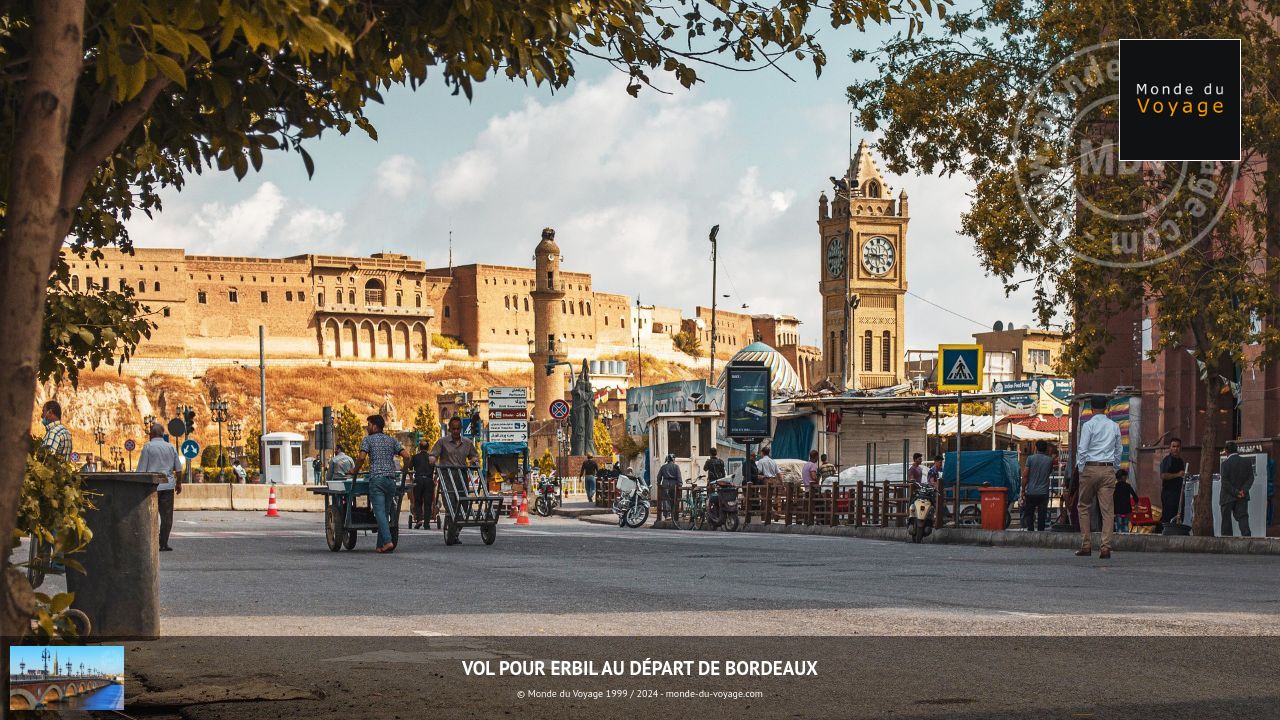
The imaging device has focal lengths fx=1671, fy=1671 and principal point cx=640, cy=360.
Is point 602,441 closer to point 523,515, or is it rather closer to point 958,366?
point 523,515

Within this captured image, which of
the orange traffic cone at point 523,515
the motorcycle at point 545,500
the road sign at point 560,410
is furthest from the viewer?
the road sign at point 560,410

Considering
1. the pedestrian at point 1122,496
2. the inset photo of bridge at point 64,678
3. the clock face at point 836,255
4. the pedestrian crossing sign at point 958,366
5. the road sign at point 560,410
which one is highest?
the clock face at point 836,255

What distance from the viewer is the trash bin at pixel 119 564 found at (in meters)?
8.44

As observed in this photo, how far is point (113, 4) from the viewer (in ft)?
16.6

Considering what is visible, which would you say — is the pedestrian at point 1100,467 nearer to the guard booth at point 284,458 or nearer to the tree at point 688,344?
the guard booth at point 284,458

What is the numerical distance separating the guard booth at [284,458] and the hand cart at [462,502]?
183 feet

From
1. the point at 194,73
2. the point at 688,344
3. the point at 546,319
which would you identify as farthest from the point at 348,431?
the point at 194,73

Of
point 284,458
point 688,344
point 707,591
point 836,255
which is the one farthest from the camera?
point 688,344

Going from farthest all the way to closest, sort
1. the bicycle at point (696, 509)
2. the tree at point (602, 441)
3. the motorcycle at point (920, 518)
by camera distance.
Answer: the tree at point (602, 441) → the bicycle at point (696, 509) → the motorcycle at point (920, 518)

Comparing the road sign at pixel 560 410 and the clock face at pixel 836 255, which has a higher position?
the clock face at pixel 836 255

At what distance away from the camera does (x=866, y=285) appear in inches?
5684

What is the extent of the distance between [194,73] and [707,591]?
23.1 ft

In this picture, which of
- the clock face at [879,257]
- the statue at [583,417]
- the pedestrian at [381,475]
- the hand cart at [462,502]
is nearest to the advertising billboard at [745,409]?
the hand cart at [462,502]

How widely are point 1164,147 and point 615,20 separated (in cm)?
1669
